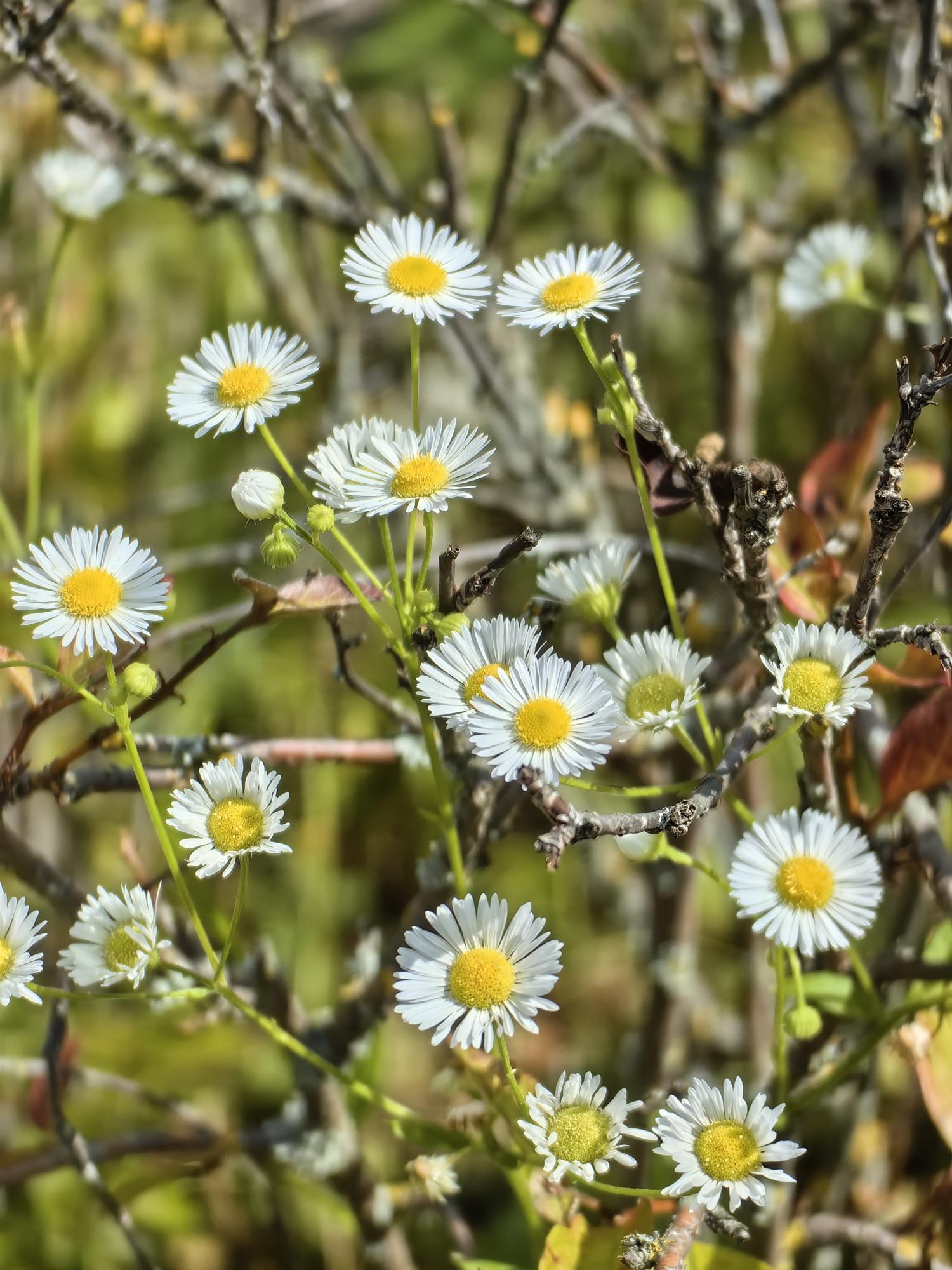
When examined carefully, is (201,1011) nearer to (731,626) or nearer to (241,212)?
(731,626)

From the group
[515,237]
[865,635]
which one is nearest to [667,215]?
[515,237]

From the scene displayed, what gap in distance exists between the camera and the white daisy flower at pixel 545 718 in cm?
50

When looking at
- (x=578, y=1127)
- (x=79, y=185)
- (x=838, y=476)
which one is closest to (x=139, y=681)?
(x=578, y=1127)

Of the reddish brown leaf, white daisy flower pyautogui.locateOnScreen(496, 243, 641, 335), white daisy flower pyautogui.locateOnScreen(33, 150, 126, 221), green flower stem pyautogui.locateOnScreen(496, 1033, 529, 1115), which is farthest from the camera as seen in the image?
white daisy flower pyautogui.locateOnScreen(33, 150, 126, 221)

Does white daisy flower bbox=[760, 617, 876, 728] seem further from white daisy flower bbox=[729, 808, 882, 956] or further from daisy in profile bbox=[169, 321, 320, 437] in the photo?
daisy in profile bbox=[169, 321, 320, 437]

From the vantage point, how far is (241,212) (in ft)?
3.61

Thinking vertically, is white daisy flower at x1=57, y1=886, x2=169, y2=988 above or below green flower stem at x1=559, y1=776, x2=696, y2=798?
below

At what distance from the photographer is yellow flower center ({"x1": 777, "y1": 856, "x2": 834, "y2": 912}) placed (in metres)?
0.51

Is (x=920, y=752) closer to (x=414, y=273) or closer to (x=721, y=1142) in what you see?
(x=721, y=1142)

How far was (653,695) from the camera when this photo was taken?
Answer: 56cm

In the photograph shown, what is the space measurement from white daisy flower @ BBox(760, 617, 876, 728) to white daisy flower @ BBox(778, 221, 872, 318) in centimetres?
44

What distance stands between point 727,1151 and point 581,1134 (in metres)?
0.06

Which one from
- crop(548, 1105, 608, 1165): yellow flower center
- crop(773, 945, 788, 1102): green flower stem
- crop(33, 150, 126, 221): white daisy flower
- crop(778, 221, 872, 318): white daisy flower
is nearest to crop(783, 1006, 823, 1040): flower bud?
crop(773, 945, 788, 1102): green flower stem

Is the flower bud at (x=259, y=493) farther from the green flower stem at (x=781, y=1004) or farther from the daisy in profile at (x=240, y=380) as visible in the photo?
the green flower stem at (x=781, y=1004)
